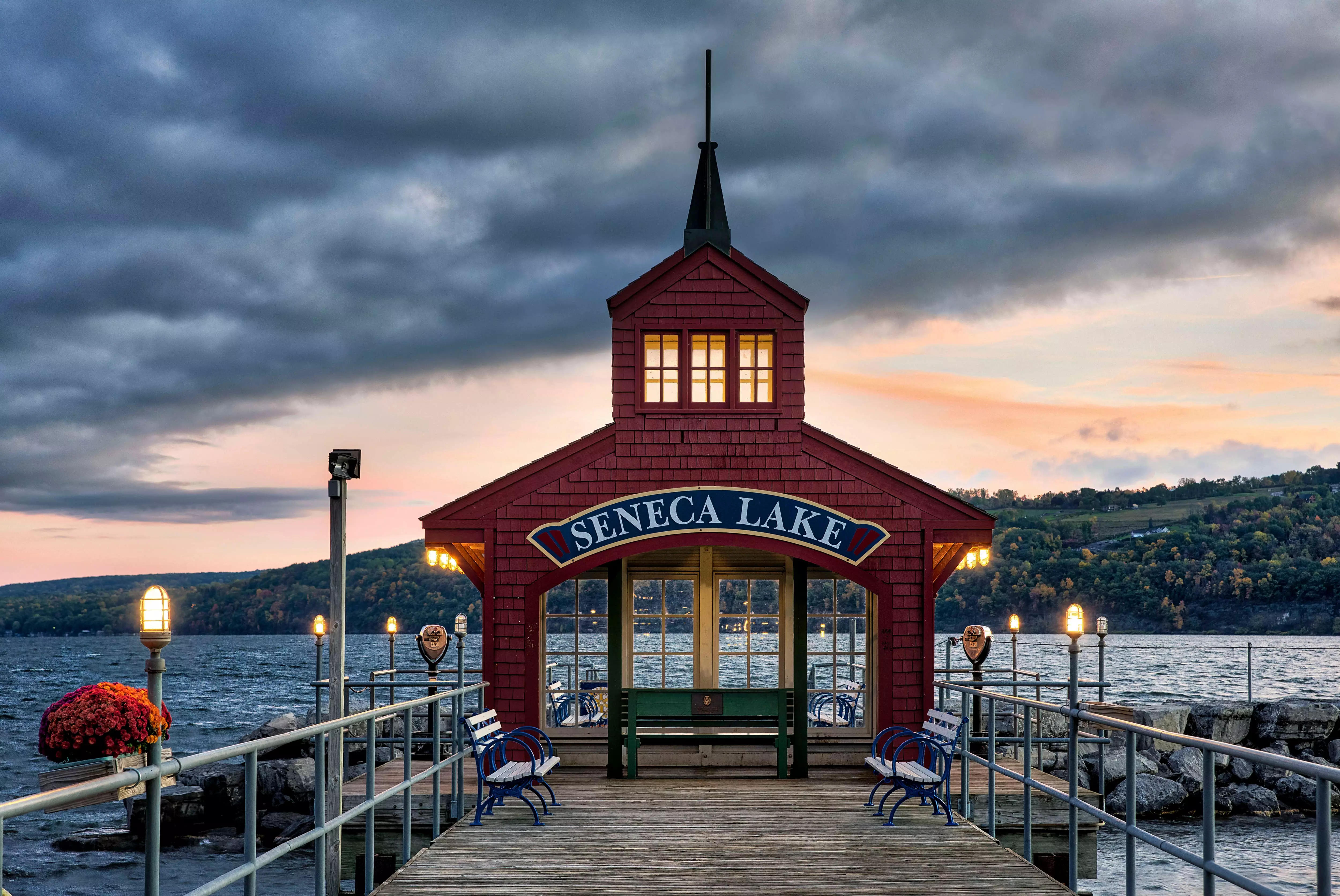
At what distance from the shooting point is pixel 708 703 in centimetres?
1136

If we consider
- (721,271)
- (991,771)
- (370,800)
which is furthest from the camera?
(721,271)

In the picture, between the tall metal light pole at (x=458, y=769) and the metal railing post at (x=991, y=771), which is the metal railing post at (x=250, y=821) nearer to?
the tall metal light pole at (x=458, y=769)

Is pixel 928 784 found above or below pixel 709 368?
below

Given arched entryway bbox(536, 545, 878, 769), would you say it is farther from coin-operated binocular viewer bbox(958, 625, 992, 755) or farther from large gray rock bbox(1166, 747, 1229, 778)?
large gray rock bbox(1166, 747, 1229, 778)

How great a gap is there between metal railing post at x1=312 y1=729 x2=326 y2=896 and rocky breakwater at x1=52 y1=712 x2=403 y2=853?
47.0 feet

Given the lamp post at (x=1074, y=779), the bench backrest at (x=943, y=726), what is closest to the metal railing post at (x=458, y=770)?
the bench backrest at (x=943, y=726)

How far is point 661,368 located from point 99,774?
8352 mm

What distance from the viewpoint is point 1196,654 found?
105 metres

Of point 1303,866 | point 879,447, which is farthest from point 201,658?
point 1303,866

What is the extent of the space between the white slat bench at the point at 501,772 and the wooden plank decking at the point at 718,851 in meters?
0.13

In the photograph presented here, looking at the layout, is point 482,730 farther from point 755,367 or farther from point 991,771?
point 755,367

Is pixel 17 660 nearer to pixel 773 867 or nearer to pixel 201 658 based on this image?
pixel 201 658

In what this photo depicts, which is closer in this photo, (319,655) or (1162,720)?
(319,655)

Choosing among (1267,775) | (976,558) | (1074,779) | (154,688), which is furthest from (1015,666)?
(154,688)
